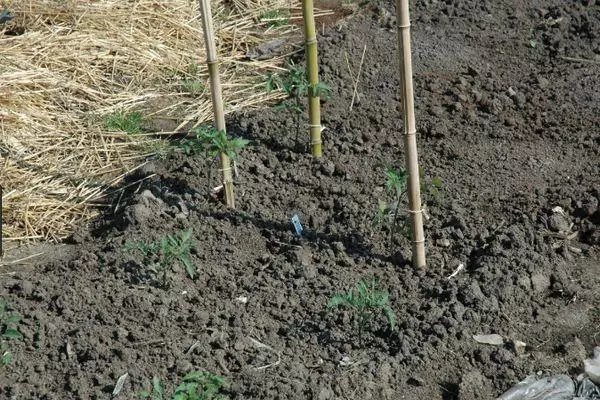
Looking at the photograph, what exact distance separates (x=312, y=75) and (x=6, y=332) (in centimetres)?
205

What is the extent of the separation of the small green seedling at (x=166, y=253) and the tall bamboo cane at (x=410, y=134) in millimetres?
973

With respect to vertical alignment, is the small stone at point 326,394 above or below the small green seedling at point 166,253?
below

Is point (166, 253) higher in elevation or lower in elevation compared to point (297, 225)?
higher

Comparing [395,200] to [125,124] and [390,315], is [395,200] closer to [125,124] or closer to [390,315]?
[390,315]

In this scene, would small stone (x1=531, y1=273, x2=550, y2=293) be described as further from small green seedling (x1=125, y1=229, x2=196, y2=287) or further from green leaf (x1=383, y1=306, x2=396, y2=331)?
small green seedling (x1=125, y1=229, x2=196, y2=287)

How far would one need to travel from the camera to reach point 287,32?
724cm

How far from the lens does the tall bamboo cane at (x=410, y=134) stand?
14.0 feet

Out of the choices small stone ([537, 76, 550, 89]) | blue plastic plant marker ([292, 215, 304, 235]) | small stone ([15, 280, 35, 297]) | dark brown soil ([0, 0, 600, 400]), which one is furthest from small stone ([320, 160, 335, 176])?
small stone ([15, 280, 35, 297])

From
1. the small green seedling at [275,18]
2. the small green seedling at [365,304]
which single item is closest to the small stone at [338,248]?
the small green seedling at [365,304]

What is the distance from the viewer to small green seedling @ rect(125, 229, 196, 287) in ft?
14.8

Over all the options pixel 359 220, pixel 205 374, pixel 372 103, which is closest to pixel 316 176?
pixel 359 220

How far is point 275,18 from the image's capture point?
7.37m

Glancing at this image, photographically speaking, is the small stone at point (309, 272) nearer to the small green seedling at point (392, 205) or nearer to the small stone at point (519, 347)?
the small green seedling at point (392, 205)

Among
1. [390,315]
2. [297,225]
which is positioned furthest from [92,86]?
[390,315]
